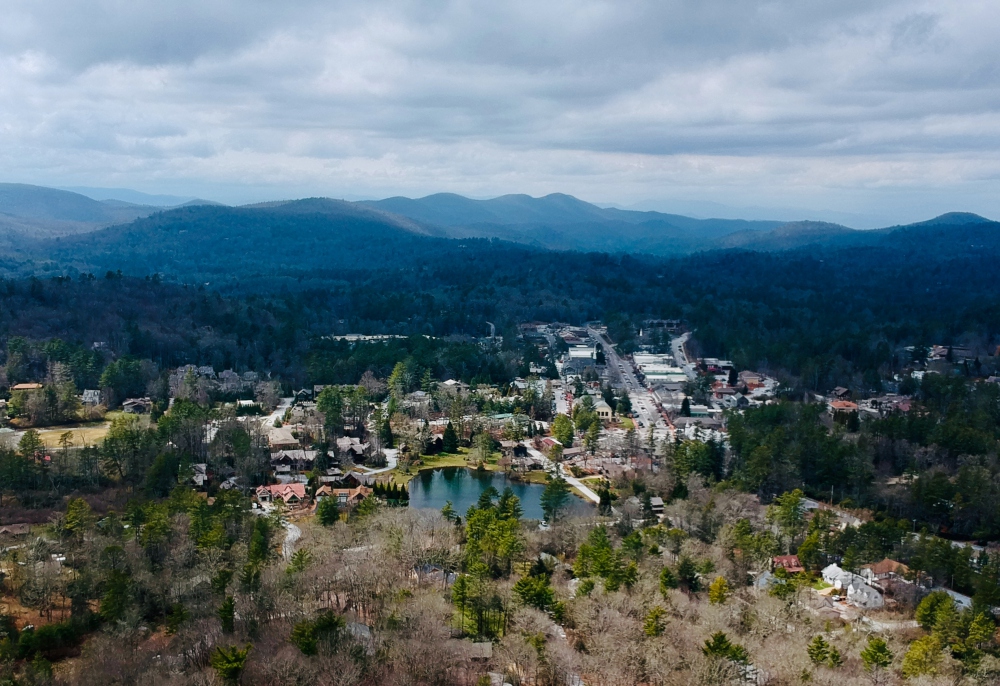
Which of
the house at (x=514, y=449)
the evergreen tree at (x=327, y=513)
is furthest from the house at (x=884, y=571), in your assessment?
the house at (x=514, y=449)

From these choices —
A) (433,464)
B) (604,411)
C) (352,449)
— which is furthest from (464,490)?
(604,411)

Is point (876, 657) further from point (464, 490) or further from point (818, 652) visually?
point (464, 490)

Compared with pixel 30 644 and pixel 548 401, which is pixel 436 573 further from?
pixel 548 401

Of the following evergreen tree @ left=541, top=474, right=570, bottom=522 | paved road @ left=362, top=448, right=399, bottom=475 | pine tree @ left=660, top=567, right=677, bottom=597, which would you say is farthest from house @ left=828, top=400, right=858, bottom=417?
pine tree @ left=660, top=567, right=677, bottom=597

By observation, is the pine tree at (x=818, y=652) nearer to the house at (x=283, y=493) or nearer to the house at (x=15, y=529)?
the house at (x=283, y=493)

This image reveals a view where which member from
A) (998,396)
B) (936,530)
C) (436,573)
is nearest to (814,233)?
(998,396)
